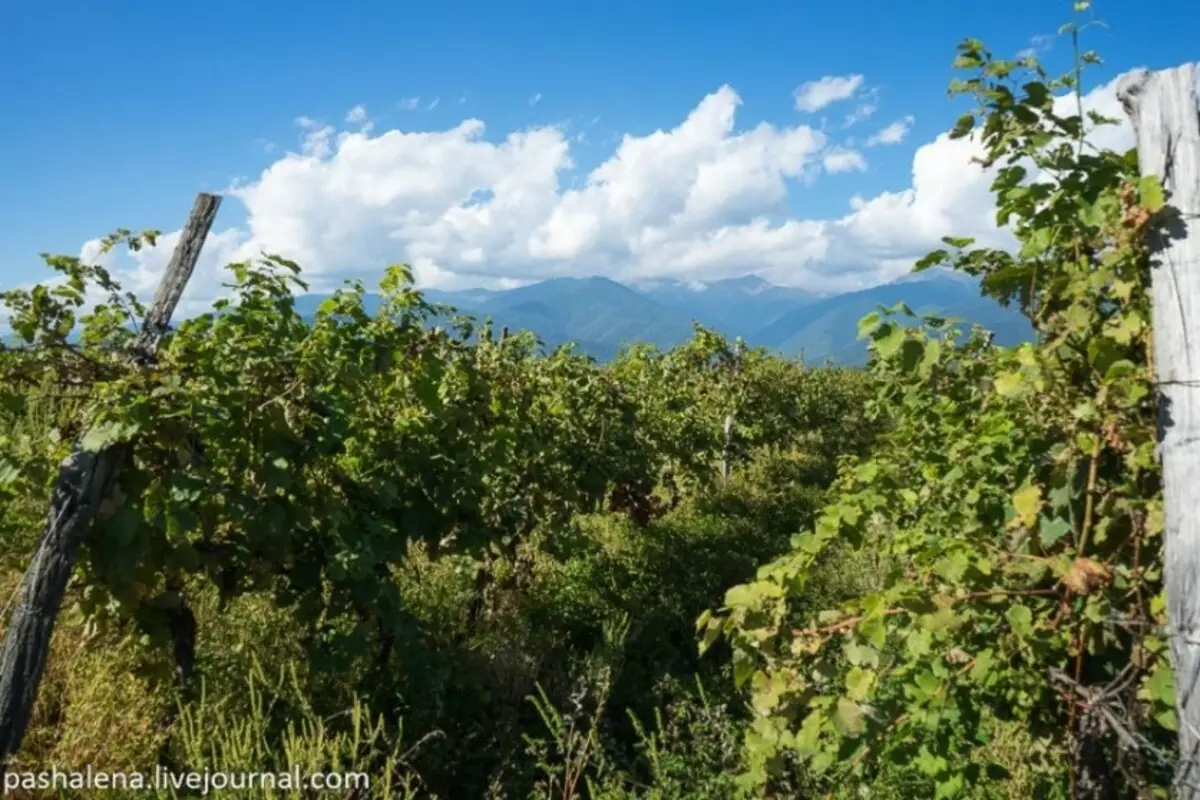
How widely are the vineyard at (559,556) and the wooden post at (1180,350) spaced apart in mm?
84

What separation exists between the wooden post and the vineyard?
0.28 ft

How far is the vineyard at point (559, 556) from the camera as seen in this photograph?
235 centimetres

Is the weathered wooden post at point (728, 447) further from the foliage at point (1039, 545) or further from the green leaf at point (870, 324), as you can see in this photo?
the green leaf at point (870, 324)

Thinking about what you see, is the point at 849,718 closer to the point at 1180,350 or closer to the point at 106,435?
the point at 1180,350

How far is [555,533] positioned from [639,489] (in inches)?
94.8

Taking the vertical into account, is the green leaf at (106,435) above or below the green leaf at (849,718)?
above

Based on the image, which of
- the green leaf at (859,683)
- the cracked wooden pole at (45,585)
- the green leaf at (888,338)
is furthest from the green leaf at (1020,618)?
the cracked wooden pole at (45,585)

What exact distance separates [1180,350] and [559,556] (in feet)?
14.3

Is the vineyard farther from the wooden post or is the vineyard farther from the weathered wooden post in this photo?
the weathered wooden post

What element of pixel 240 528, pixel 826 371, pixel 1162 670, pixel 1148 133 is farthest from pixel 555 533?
pixel 826 371

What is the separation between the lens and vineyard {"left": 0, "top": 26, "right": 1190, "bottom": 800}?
2.35m

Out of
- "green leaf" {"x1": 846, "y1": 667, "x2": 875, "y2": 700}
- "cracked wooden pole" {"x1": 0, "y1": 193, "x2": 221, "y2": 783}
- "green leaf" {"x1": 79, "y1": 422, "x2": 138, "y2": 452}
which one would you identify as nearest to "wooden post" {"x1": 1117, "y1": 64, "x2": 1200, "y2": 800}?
"green leaf" {"x1": 846, "y1": 667, "x2": 875, "y2": 700}

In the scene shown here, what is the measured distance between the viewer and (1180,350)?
2008 mm

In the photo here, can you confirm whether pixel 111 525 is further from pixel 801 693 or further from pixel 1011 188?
pixel 1011 188
